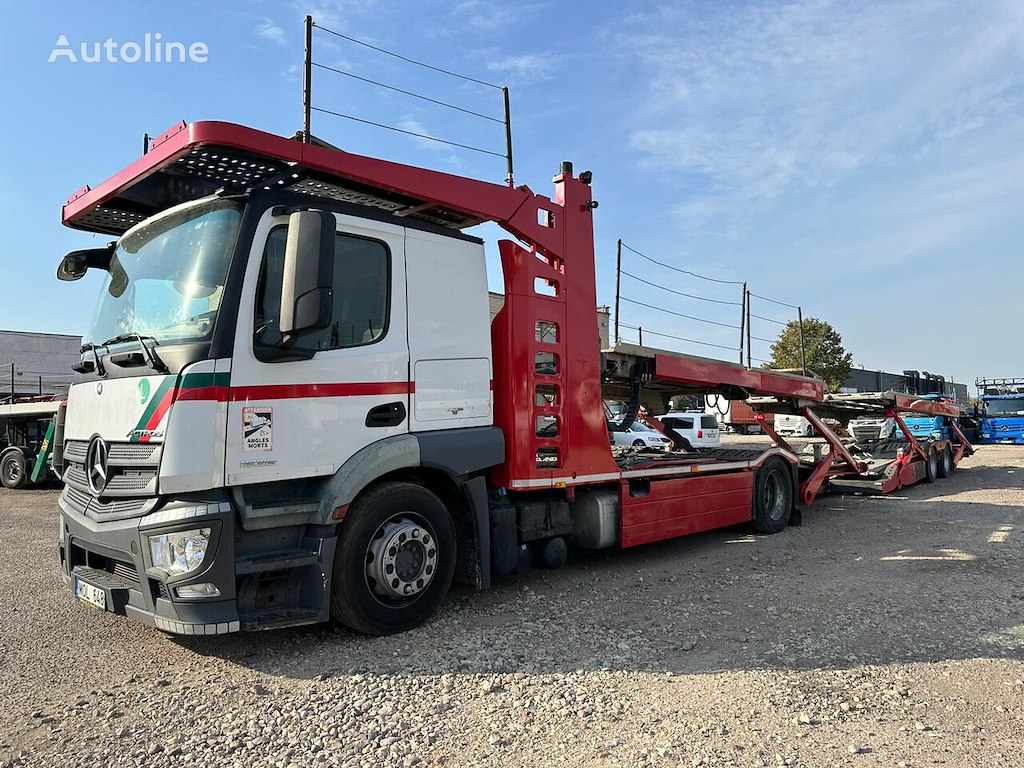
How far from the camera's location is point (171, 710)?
3691 mm

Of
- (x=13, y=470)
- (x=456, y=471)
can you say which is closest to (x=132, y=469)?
(x=456, y=471)

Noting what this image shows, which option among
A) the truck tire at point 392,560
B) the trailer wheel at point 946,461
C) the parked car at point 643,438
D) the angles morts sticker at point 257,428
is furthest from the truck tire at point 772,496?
the trailer wheel at point 946,461

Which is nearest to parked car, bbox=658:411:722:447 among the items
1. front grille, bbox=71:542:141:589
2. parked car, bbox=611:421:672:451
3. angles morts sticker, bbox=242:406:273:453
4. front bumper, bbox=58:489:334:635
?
parked car, bbox=611:421:672:451

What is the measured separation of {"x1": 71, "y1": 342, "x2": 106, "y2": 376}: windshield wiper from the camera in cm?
463

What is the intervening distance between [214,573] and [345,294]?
1.85 metres

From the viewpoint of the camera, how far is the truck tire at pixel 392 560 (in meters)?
4.48

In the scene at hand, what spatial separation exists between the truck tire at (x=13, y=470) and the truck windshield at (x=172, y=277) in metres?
12.9

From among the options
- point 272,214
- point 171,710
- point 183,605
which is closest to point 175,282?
point 272,214

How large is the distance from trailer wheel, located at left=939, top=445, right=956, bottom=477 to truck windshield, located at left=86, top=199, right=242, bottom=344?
613 inches

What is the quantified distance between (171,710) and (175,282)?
2450 millimetres

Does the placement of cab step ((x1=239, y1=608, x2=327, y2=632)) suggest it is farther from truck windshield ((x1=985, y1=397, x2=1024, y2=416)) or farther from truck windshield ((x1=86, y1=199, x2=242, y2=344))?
truck windshield ((x1=985, y1=397, x2=1024, y2=416))

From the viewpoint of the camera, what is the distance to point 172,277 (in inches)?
178

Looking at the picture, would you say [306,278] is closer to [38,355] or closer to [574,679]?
[574,679]

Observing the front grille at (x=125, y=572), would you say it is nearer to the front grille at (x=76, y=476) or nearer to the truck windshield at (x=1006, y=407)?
the front grille at (x=76, y=476)
